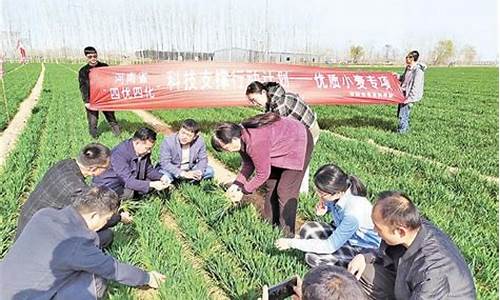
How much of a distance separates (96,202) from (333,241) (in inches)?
59.8

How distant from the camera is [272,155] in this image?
359cm

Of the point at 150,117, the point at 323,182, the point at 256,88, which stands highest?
the point at 256,88

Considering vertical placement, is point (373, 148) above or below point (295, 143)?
below

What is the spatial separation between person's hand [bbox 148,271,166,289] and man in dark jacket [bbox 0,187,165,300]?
466mm

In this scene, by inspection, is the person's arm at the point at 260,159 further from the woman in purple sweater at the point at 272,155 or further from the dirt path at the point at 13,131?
the dirt path at the point at 13,131

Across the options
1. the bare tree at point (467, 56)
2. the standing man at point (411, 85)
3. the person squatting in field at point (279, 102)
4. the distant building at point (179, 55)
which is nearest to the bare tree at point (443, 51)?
the bare tree at point (467, 56)

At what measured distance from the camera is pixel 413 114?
12141mm

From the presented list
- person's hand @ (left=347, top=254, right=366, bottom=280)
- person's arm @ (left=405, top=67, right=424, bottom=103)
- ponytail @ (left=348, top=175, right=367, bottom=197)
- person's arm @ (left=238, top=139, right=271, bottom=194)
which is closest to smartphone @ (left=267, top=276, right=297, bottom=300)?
person's hand @ (left=347, top=254, right=366, bottom=280)

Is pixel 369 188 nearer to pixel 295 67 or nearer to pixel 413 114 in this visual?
pixel 295 67

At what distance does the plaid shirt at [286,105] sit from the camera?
14.0 ft

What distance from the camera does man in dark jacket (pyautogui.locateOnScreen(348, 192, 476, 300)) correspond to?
1866 millimetres

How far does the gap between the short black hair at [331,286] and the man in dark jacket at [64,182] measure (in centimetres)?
173

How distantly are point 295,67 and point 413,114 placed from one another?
15.9 ft

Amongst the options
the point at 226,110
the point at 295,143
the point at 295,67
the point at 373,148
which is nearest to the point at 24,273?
the point at 295,143
